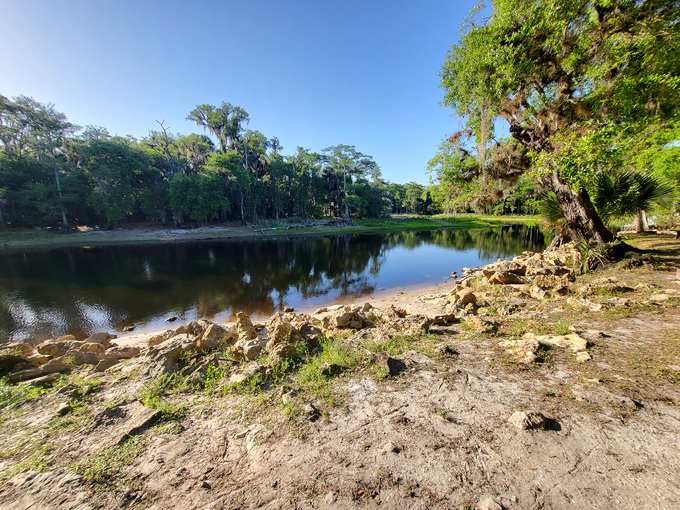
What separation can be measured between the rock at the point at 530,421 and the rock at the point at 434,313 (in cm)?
273

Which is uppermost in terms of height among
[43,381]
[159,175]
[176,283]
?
[159,175]

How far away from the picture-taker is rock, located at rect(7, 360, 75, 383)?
392cm

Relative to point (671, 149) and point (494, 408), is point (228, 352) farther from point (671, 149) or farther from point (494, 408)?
point (671, 149)

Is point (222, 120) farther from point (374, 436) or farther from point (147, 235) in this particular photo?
point (374, 436)

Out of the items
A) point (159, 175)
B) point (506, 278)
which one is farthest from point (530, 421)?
point (159, 175)

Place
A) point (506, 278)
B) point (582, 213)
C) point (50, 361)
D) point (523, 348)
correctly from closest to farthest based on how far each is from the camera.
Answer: point (523, 348) → point (50, 361) → point (506, 278) → point (582, 213)

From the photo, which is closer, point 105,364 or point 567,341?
point 567,341

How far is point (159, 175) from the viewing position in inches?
1496

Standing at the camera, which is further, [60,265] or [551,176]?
[60,265]

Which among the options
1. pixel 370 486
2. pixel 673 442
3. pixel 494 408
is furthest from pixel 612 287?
pixel 370 486

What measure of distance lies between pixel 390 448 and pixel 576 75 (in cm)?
1045

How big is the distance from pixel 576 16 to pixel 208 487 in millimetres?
12354

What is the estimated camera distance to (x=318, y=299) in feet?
37.6

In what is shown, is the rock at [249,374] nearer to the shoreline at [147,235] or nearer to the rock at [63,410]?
the rock at [63,410]
